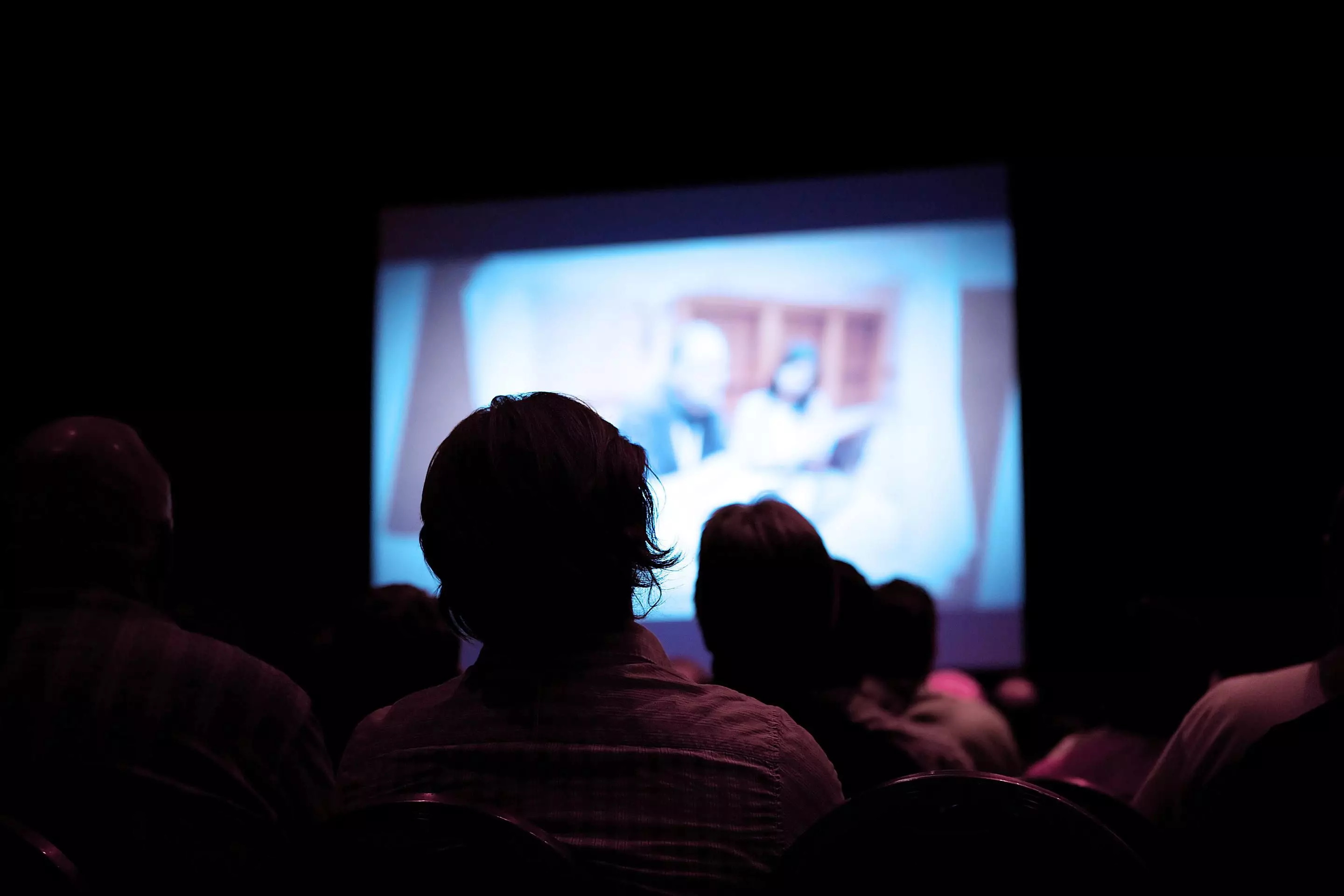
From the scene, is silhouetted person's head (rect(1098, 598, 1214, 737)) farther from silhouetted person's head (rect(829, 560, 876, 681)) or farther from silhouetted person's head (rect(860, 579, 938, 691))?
silhouetted person's head (rect(829, 560, 876, 681))

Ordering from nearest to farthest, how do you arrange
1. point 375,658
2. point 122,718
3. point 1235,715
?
point 122,718 → point 1235,715 → point 375,658

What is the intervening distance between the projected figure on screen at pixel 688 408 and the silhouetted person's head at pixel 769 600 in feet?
9.26

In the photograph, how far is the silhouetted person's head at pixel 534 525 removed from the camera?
1104mm

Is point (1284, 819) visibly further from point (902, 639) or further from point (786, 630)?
point (902, 639)

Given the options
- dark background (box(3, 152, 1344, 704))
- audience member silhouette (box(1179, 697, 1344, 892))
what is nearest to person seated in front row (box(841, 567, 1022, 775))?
audience member silhouette (box(1179, 697, 1344, 892))

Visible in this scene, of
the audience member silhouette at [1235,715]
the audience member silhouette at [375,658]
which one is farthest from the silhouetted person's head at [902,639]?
the audience member silhouette at [375,658]

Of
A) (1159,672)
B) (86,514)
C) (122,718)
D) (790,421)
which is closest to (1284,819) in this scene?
(1159,672)

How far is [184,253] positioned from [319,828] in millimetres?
5166

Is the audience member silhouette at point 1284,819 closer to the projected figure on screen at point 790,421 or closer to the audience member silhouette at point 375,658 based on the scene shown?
the audience member silhouette at point 375,658

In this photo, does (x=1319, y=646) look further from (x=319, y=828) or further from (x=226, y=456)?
(x=226, y=456)

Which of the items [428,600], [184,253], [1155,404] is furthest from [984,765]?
[184,253]

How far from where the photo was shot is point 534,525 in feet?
3.64

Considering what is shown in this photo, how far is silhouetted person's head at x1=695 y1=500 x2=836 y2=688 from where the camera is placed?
152 cm

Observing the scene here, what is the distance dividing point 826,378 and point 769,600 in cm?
302
